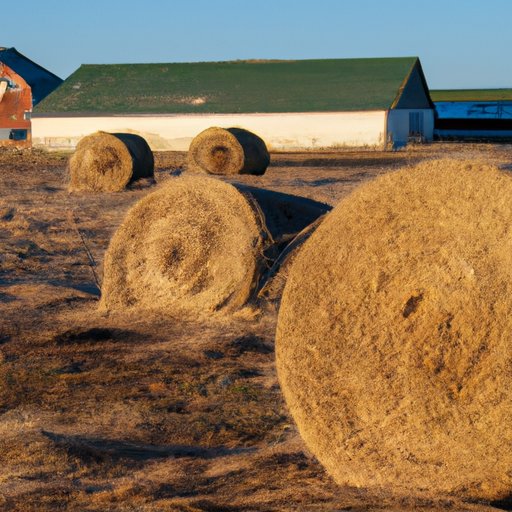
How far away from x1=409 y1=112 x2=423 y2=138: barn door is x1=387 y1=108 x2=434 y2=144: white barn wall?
237 mm

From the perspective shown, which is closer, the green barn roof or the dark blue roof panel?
the green barn roof

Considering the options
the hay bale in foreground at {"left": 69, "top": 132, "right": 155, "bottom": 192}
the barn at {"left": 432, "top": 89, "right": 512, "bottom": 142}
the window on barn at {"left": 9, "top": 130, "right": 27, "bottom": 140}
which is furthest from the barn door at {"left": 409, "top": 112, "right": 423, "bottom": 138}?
the hay bale in foreground at {"left": 69, "top": 132, "right": 155, "bottom": 192}

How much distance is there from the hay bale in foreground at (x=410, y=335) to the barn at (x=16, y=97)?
137 ft

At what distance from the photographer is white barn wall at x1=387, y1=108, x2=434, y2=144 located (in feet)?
133

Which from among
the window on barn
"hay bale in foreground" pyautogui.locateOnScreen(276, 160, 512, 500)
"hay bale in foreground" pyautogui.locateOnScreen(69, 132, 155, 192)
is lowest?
"hay bale in foreground" pyautogui.locateOnScreen(276, 160, 512, 500)

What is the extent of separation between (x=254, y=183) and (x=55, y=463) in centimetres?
1776

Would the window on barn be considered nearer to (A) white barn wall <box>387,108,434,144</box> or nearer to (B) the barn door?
(A) white barn wall <box>387,108,434,144</box>

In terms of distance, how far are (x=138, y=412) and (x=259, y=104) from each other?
36.3 m

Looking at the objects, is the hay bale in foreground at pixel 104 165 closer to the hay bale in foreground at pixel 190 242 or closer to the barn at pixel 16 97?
the hay bale in foreground at pixel 190 242

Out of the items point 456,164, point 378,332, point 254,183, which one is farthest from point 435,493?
point 254,183

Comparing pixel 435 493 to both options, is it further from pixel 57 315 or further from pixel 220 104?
pixel 220 104

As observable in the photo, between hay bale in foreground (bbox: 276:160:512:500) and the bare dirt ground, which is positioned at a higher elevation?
hay bale in foreground (bbox: 276:160:512:500)

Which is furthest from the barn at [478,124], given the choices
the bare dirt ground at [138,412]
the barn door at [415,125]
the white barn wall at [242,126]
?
the bare dirt ground at [138,412]

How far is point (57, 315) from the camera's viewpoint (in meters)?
10.2
